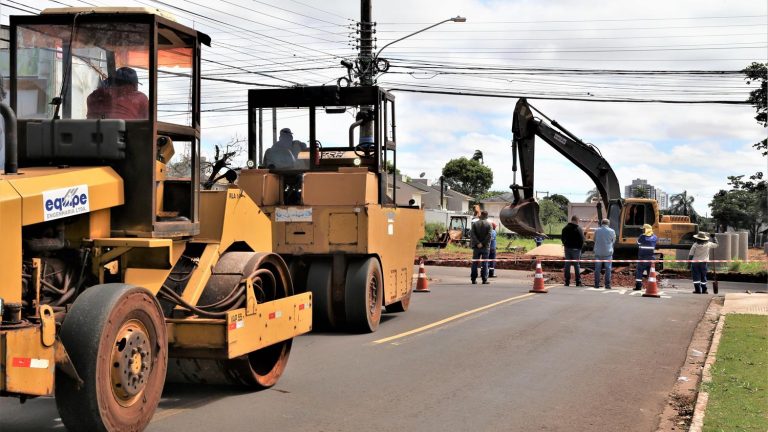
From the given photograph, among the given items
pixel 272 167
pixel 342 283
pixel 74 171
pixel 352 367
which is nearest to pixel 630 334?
pixel 342 283

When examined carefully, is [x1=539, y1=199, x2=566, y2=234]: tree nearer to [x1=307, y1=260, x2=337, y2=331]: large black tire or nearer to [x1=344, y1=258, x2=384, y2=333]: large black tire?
[x1=344, y1=258, x2=384, y2=333]: large black tire

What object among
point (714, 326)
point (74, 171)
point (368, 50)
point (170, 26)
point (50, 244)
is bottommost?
point (714, 326)

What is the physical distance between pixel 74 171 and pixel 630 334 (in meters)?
9.07

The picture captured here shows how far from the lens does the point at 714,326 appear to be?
1402 cm

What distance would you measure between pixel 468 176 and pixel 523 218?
84.5 meters

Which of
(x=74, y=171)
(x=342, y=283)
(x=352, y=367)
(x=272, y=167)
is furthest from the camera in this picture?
(x=272, y=167)

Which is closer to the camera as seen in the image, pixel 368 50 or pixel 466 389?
pixel 466 389

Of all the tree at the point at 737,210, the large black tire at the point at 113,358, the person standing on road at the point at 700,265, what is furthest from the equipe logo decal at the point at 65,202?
the tree at the point at 737,210

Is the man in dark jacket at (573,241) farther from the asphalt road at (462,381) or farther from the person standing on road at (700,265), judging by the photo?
the asphalt road at (462,381)

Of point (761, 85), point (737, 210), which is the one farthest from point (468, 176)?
point (761, 85)

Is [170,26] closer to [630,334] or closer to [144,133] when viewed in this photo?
[144,133]

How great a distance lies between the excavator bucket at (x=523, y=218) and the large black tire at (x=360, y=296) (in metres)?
14.0

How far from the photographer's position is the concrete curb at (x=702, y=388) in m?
7.12

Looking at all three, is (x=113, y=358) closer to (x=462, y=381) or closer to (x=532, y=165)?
(x=462, y=381)
